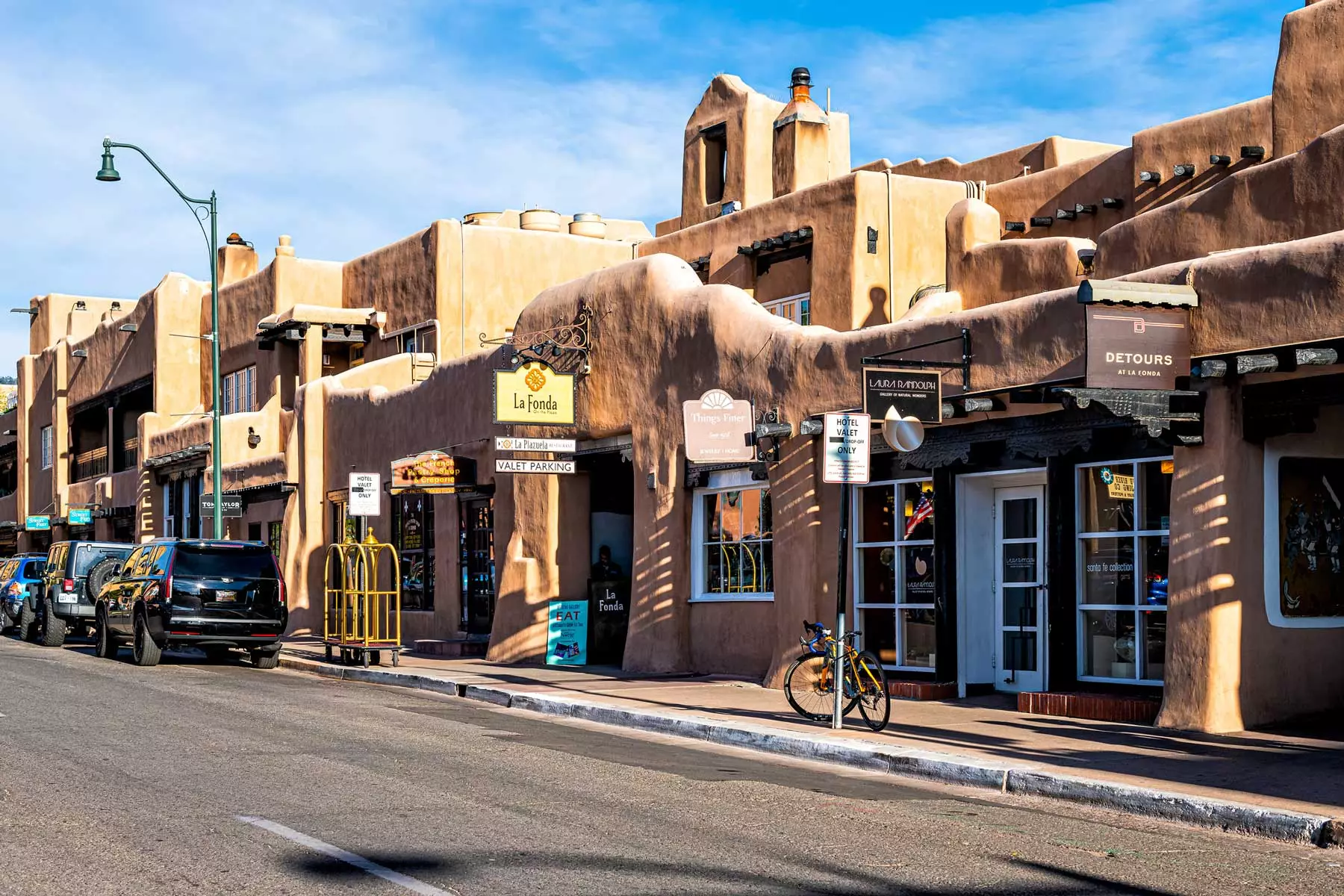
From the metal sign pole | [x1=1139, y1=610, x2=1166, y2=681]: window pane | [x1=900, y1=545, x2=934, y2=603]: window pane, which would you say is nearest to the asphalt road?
the metal sign pole

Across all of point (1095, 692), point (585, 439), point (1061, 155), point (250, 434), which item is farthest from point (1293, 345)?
point (250, 434)

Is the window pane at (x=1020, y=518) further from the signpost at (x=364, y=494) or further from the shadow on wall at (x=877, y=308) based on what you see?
the signpost at (x=364, y=494)

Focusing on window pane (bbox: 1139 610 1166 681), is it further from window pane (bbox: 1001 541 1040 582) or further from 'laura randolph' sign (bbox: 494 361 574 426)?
'laura randolph' sign (bbox: 494 361 574 426)

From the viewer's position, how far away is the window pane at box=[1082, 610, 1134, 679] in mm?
15195

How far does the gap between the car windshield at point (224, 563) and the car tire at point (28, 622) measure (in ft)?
30.9

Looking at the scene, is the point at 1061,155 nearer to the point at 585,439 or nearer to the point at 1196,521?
the point at 585,439

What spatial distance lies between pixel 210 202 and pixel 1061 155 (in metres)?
15.7

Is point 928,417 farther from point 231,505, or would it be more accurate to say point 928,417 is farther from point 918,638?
point 231,505

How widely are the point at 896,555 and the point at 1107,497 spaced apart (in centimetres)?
316

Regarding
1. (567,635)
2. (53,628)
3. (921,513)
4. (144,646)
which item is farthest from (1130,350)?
(53,628)

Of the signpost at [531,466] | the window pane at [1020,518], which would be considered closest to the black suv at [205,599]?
the signpost at [531,466]

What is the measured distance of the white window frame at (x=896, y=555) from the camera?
17625mm

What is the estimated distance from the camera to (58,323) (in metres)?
58.2

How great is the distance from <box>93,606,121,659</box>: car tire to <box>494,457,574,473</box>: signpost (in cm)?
704
